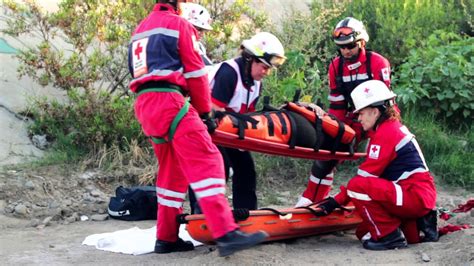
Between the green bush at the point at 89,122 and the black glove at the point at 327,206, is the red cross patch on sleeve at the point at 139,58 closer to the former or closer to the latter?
the black glove at the point at 327,206

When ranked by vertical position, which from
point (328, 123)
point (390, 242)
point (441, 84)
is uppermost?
point (328, 123)

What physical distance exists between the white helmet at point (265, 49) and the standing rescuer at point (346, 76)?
1.33 m

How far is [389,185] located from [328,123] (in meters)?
0.96

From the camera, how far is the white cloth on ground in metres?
6.40

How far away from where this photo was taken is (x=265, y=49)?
6637mm

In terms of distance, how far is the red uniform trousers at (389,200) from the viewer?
6.23 meters

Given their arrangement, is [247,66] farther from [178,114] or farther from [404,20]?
[404,20]

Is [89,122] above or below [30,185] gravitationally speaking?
above

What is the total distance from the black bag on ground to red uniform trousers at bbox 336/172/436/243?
6.67 ft

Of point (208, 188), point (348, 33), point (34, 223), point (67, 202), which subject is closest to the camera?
point (208, 188)

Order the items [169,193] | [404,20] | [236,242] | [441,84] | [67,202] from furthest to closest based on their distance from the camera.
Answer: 1. [404,20]
2. [441,84]
3. [67,202]
4. [169,193]
5. [236,242]

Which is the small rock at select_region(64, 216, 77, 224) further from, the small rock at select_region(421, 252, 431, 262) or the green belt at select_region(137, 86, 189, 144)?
the small rock at select_region(421, 252, 431, 262)

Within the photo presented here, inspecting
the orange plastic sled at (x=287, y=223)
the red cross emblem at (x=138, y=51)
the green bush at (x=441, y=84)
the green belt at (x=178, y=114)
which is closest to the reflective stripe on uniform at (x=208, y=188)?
the green belt at (x=178, y=114)

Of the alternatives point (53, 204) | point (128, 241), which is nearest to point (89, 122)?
point (53, 204)
